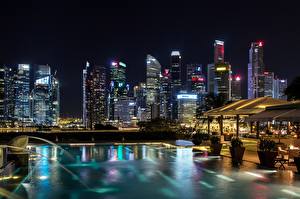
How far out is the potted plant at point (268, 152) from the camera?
766 inches

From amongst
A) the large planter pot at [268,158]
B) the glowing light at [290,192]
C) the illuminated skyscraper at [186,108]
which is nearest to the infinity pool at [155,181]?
the glowing light at [290,192]

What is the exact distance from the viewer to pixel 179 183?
15031mm

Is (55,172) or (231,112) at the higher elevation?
(231,112)

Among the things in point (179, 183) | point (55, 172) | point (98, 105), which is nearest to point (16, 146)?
point (55, 172)

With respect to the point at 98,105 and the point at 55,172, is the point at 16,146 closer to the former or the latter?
→ the point at 55,172

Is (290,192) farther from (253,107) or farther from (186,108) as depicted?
(186,108)

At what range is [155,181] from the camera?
15.6 m

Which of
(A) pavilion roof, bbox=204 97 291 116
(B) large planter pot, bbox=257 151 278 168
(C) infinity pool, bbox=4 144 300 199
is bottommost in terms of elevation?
(C) infinity pool, bbox=4 144 300 199

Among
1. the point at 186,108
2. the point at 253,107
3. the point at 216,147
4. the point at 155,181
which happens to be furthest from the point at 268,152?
the point at 186,108

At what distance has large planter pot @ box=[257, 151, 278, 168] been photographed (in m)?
19.5

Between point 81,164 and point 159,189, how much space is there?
339 inches

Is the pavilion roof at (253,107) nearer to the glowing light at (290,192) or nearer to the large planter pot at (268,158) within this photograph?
the large planter pot at (268,158)

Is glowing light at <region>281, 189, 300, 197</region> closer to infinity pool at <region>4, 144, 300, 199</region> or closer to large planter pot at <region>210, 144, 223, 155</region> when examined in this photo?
infinity pool at <region>4, 144, 300, 199</region>

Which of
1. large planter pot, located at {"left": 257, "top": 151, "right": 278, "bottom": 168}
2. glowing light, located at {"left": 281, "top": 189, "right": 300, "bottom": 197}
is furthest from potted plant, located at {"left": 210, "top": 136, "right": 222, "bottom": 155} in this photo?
glowing light, located at {"left": 281, "top": 189, "right": 300, "bottom": 197}
